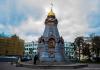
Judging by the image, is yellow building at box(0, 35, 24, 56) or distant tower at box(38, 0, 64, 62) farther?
yellow building at box(0, 35, 24, 56)

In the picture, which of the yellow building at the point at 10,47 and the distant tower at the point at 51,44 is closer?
the distant tower at the point at 51,44

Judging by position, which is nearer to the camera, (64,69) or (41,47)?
(64,69)

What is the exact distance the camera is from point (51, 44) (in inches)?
1783

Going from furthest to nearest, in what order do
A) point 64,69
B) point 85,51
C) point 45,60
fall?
point 85,51 < point 45,60 < point 64,69

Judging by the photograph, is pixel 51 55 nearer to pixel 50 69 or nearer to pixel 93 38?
pixel 50 69

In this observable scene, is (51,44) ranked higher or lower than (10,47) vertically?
lower

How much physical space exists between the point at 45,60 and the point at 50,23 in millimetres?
7398

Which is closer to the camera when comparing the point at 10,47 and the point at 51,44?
the point at 51,44

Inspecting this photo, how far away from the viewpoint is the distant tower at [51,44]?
4453 centimetres

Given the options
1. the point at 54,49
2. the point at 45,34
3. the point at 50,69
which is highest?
the point at 45,34

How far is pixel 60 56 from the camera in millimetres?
44781

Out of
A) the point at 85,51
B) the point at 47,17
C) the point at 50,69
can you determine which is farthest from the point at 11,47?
the point at 50,69

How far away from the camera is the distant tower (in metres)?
44.5

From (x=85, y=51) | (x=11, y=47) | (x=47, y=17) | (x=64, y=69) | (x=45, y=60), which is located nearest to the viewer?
(x=64, y=69)
